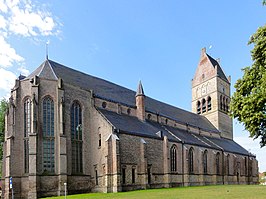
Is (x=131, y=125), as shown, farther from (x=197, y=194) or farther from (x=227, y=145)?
(x=227, y=145)

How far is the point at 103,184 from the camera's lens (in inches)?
1414

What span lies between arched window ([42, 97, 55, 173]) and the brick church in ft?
0.34

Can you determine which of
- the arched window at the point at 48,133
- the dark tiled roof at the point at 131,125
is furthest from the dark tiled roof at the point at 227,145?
the arched window at the point at 48,133

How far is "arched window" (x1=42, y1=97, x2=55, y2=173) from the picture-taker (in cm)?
3447

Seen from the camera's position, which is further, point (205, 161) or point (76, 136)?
point (205, 161)

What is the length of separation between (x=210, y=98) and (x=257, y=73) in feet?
174

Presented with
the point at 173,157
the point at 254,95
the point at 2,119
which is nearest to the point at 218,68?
the point at 173,157

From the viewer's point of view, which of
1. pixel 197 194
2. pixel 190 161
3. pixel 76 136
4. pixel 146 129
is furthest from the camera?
pixel 190 161

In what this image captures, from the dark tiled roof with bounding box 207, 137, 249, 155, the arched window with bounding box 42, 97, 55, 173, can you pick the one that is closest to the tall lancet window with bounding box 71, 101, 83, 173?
the arched window with bounding box 42, 97, 55, 173

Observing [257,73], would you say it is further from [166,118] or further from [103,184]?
[166,118]

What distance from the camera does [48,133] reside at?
35375 mm

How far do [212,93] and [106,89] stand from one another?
30132mm

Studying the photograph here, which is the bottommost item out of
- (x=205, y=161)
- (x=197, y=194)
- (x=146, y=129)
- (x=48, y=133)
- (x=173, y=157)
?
(x=197, y=194)

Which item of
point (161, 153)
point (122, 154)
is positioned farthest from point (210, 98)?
point (122, 154)
